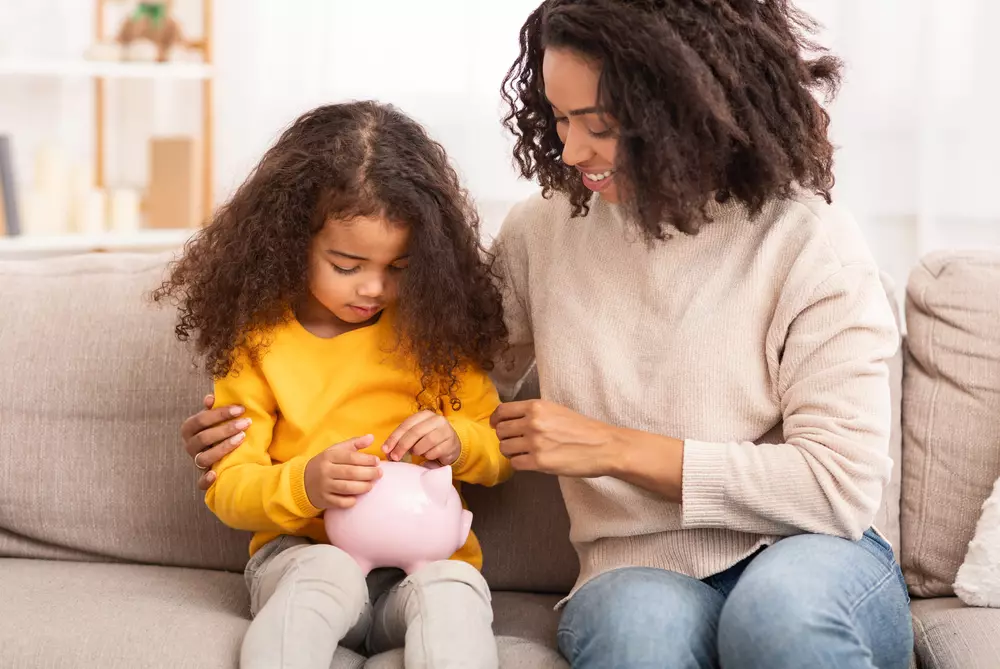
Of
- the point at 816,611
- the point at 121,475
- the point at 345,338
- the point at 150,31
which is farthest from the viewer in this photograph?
the point at 150,31

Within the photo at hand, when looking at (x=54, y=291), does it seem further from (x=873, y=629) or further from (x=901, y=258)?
(x=901, y=258)

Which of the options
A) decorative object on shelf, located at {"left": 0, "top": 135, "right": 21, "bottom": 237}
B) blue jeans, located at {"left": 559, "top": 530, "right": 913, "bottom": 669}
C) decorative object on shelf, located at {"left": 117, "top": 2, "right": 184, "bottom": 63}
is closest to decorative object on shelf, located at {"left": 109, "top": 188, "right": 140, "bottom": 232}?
decorative object on shelf, located at {"left": 0, "top": 135, "right": 21, "bottom": 237}

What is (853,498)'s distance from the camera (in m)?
1.33

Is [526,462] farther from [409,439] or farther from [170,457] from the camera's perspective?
[170,457]

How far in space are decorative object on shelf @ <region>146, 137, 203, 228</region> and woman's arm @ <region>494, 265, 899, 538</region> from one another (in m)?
2.08

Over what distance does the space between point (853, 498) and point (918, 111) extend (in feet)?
5.43

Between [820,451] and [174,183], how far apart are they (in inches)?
93.6

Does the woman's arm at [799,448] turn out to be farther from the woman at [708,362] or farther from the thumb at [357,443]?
the thumb at [357,443]

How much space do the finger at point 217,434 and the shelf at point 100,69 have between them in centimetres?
188

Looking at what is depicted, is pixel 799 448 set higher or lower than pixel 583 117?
lower

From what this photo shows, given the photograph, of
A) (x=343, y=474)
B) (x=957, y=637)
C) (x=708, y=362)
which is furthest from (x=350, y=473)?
(x=957, y=637)

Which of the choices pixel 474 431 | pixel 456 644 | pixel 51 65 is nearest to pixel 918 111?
pixel 474 431

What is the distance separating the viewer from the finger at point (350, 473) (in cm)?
134

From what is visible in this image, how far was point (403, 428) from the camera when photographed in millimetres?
1424
